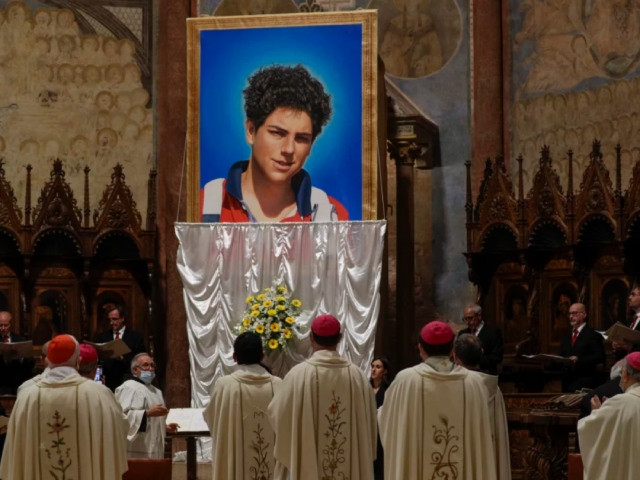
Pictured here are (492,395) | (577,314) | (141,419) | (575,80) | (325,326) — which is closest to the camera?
(325,326)

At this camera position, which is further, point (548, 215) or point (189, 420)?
point (548, 215)

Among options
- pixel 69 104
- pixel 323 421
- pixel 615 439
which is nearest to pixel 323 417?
pixel 323 421

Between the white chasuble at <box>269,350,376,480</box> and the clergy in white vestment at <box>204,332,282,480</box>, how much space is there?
0.59 metres

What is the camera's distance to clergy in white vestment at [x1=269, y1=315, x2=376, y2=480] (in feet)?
32.0

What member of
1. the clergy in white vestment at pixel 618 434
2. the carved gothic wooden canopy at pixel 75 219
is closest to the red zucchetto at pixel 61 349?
the clergy in white vestment at pixel 618 434

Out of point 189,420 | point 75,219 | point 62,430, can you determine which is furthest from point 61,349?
point 75,219

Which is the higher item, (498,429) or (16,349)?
(16,349)

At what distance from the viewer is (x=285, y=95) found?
1709 centimetres

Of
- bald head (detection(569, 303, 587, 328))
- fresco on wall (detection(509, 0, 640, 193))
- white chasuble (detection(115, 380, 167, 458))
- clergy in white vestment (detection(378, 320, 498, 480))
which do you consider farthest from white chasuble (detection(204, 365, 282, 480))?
fresco on wall (detection(509, 0, 640, 193))

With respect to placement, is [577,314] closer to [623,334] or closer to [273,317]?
[623,334]

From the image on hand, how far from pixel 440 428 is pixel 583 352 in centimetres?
518

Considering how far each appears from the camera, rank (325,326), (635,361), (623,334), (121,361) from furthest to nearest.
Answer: (121,361) < (623,334) < (325,326) < (635,361)

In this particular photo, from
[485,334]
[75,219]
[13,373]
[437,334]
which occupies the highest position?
[75,219]

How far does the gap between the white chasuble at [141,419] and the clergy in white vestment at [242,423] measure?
4.50 ft
